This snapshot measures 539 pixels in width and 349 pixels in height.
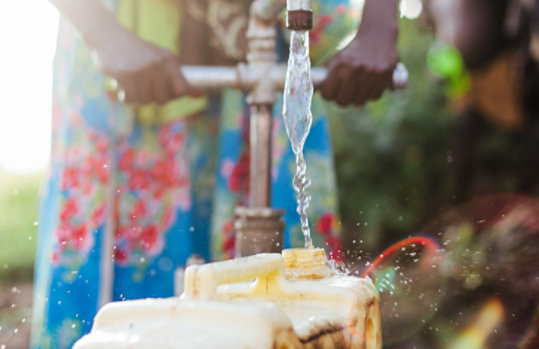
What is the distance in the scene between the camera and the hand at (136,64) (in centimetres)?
130

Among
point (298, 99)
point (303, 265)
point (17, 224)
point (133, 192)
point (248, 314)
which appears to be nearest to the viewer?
point (248, 314)

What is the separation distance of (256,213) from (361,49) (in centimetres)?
40

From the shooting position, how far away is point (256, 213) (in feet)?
4.23

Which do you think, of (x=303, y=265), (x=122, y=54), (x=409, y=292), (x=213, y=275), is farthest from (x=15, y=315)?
(x=213, y=275)

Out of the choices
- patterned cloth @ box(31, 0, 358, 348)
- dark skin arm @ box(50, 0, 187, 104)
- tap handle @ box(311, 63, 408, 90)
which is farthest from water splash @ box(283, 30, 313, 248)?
patterned cloth @ box(31, 0, 358, 348)

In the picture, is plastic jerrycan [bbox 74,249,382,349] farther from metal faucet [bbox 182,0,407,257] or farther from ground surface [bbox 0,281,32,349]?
ground surface [bbox 0,281,32,349]

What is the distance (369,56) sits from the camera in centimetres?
131

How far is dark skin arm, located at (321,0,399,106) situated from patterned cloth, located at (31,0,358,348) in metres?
0.44

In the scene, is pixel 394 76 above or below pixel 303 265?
above

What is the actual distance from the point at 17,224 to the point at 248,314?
21.2 ft

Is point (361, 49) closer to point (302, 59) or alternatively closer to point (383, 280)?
point (302, 59)

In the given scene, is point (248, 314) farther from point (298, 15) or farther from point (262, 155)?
point (262, 155)

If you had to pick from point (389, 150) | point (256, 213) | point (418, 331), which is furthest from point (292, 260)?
point (389, 150)

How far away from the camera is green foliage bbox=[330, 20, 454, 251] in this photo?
5578 mm
